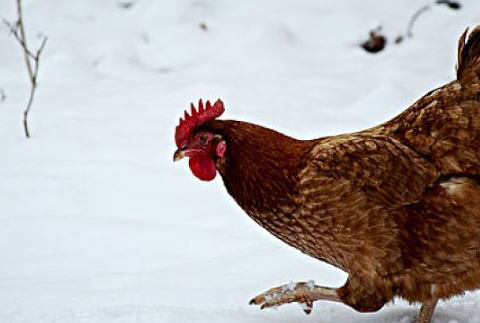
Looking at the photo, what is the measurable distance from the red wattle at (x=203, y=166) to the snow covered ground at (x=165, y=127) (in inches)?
25.2

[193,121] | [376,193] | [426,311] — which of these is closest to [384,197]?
[376,193]

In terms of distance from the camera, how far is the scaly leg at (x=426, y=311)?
9.12 feet

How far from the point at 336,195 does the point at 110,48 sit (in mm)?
6110

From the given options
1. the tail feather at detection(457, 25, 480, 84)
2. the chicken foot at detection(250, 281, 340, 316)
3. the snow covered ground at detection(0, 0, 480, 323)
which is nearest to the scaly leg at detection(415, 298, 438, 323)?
the snow covered ground at detection(0, 0, 480, 323)

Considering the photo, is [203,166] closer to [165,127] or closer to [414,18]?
[165,127]

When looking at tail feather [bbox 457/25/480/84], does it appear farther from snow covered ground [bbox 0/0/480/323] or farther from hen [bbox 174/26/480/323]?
snow covered ground [bbox 0/0/480/323]

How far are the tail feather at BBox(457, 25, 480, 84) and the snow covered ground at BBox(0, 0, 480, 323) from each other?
1098mm

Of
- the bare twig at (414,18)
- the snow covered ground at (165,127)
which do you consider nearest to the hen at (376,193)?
the snow covered ground at (165,127)

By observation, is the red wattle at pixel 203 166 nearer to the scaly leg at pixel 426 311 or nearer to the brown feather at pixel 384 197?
the brown feather at pixel 384 197

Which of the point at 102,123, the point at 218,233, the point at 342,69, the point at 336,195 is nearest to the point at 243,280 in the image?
the point at 218,233

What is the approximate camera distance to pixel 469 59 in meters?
2.92

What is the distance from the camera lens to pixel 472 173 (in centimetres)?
268

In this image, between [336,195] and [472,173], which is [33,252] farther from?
[472,173]

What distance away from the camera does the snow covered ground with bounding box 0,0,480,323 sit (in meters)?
3.20
